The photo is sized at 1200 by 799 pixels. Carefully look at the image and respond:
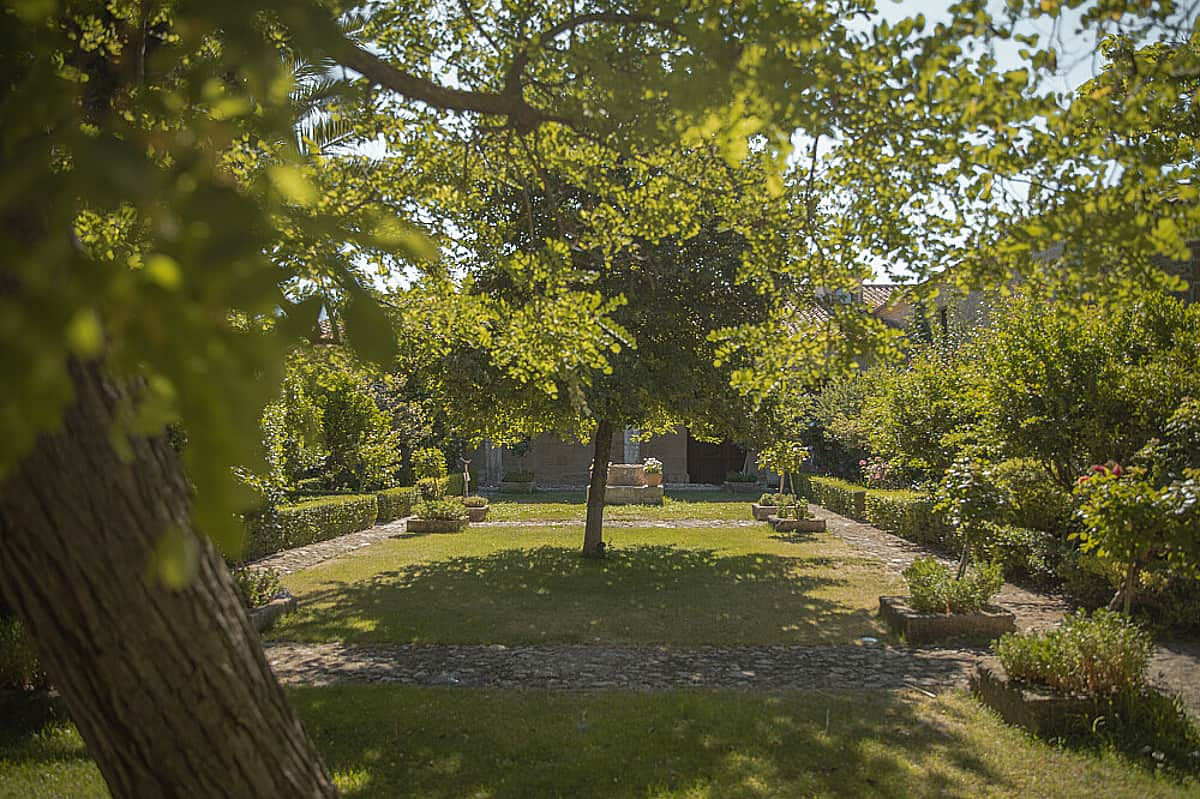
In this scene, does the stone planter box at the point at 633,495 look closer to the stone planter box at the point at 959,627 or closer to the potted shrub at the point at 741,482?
the potted shrub at the point at 741,482

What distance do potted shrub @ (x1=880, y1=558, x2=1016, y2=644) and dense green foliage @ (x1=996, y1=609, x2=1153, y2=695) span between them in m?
2.40

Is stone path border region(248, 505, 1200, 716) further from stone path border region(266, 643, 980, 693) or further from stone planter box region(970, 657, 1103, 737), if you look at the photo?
stone planter box region(970, 657, 1103, 737)

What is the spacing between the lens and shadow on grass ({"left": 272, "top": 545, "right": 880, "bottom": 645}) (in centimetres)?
952

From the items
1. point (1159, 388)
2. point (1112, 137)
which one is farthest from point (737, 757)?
point (1159, 388)

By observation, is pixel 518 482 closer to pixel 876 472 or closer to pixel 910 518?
pixel 876 472

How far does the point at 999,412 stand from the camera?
11.2 meters

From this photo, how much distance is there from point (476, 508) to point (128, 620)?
65.2ft

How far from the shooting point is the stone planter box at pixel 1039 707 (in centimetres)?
610

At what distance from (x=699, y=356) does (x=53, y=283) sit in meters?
12.1

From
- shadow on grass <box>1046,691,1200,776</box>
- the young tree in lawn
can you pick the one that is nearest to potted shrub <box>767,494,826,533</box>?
shadow on grass <box>1046,691,1200,776</box>

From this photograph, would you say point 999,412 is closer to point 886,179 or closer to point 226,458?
point 886,179

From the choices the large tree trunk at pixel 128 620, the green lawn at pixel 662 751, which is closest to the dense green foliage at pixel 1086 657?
the green lawn at pixel 662 751

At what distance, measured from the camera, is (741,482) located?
30328 mm

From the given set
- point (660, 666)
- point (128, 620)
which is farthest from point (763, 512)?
point (128, 620)
